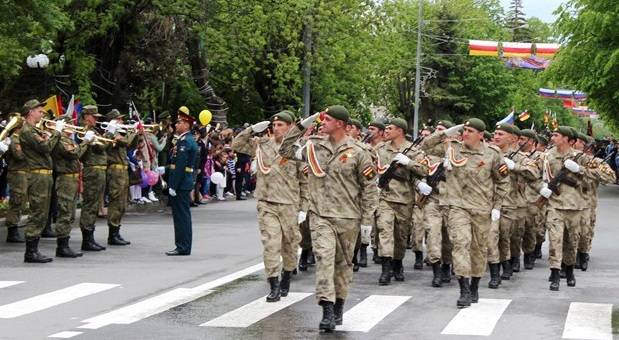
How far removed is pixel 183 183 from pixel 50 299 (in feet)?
14.2

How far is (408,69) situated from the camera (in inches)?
3302

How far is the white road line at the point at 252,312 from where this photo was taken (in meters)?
10.9

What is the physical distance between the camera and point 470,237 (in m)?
12.9

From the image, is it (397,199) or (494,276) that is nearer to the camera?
(494,276)

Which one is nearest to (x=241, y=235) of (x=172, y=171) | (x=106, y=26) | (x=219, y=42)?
(x=172, y=171)

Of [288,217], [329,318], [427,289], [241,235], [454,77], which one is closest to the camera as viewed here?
[329,318]

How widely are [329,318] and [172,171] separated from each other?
21.4ft

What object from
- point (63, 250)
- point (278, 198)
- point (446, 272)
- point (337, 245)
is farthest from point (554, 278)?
point (63, 250)

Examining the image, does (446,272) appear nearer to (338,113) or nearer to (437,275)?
(437,275)

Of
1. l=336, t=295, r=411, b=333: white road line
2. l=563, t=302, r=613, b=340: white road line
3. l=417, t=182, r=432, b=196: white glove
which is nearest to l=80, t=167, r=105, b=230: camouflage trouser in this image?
l=417, t=182, r=432, b=196: white glove

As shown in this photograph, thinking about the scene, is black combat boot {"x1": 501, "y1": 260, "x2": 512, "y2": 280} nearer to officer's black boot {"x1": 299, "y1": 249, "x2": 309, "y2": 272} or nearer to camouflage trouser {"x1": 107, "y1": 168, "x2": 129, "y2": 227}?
officer's black boot {"x1": 299, "y1": 249, "x2": 309, "y2": 272}

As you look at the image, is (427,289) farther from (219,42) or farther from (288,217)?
(219,42)

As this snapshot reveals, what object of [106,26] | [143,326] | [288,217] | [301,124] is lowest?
[143,326]

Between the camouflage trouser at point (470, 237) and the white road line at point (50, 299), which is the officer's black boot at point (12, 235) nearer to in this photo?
the white road line at point (50, 299)
